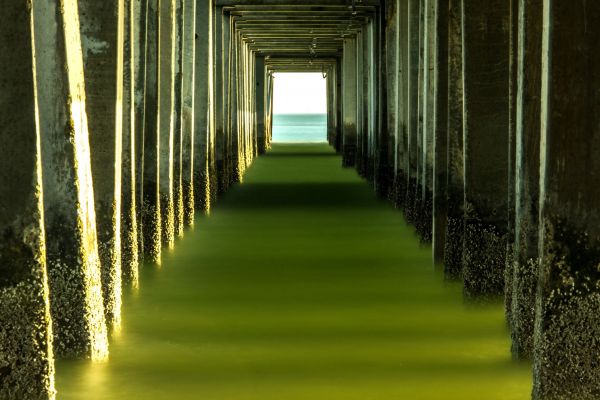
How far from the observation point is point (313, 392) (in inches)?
217

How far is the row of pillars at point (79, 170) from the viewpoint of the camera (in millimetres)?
4746

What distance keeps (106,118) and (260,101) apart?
29566 mm

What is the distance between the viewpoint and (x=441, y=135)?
9500mm

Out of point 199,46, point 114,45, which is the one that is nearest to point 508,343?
point 114,45

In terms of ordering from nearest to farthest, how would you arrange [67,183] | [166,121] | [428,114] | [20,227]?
[20,227] → [67,183] → [428,114] → [166,121]

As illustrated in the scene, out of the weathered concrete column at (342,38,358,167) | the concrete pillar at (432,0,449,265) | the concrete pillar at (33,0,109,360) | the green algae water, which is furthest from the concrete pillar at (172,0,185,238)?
the weathered concrete column at (342,38,358,167)

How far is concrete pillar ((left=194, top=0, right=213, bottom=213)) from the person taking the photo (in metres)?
15.4

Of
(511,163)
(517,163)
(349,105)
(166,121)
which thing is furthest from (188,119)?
(349,105)

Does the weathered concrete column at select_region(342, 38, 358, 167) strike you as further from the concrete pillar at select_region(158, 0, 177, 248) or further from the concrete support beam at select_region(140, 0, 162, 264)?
the concrete support beam at select_region(140, 0, 162, 264)

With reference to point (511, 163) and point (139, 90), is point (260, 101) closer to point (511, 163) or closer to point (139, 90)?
point (139, 90)

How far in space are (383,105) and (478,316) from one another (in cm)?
1013

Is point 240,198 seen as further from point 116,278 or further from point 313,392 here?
point 313,392

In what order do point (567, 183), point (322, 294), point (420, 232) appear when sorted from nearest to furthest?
point (567, 183), point (322, 294), point (420, 232)

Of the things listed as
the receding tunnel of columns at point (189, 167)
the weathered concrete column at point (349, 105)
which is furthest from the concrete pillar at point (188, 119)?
the weathered concrete column at point (349, 105)
